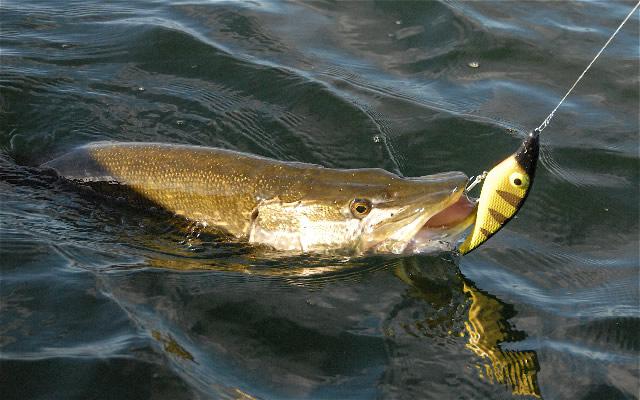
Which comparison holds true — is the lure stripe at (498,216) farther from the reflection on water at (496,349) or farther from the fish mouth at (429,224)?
the reflection on water at (496,349)

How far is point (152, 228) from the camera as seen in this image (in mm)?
5188

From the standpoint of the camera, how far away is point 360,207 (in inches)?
190

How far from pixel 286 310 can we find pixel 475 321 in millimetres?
1040

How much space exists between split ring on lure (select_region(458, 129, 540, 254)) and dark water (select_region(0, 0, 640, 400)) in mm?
507

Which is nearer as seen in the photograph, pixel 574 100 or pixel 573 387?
pixel 573 387

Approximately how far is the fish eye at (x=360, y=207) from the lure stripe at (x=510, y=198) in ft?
2.53

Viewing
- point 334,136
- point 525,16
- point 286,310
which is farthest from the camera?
point 525,16

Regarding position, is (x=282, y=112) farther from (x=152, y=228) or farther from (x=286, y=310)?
(x=286, y=310)

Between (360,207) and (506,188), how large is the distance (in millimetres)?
863

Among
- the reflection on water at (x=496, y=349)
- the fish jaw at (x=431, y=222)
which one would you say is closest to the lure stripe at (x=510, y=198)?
the fish jaw at (x=431, y=222)

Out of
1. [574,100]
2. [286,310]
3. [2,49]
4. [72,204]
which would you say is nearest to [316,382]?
[286,310]

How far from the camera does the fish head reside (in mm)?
4652

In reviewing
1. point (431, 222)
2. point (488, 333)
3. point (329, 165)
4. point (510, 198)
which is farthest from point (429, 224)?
point (329, 165)

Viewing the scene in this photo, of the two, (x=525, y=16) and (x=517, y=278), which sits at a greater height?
(x=525, y=16)
